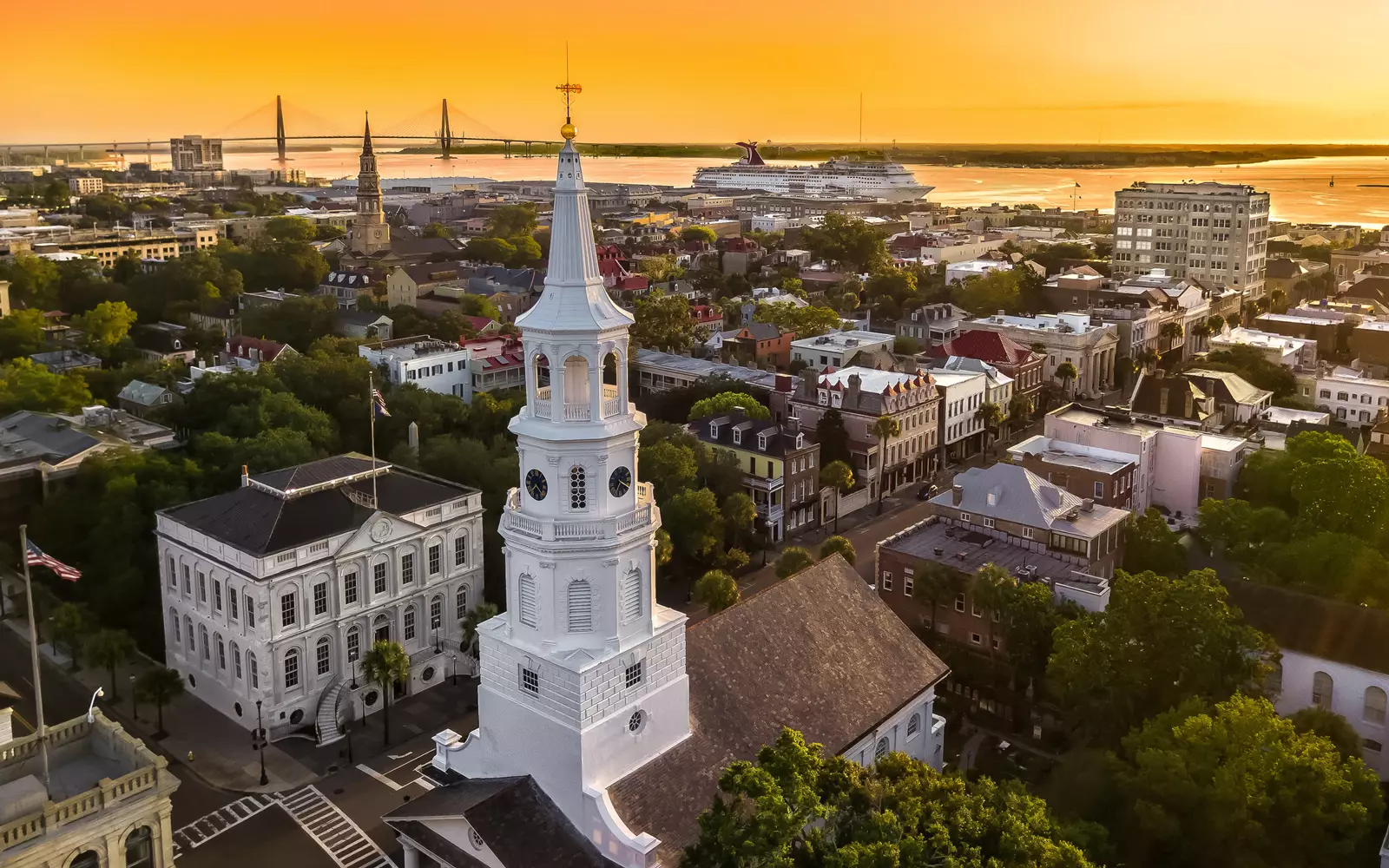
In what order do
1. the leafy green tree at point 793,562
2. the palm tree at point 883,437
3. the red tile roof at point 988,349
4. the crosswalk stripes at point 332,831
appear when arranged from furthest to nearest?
the red tile roof at point 988,349
the palm tree at point 883,437
the leafy green tree at point 793,562
the crosswalk stripes at point 332,831

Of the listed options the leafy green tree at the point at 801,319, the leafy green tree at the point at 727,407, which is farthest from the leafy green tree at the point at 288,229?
the leafy green tree at the point at 727,407

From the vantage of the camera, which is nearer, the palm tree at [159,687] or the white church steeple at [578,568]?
the white church steeple at [578,568]

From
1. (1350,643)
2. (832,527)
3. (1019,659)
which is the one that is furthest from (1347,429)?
(1019,659)

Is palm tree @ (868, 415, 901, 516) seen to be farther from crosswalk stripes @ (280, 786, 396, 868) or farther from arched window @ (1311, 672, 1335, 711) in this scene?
crosswalk stripes @ (280, 786, 396, 868)

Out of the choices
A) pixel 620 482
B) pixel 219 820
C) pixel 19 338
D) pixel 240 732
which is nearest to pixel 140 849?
pixel 219 820

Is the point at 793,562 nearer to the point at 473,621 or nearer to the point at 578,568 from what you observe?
the point at 473,621

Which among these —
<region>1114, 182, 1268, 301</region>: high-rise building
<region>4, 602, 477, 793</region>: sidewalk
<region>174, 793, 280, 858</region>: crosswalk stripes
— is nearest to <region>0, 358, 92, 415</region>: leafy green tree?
<region>4, 602, 477, 793</region>: sidewalk

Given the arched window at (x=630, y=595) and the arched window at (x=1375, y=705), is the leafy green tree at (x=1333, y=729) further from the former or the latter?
the arched window at (x=630, y=595)
